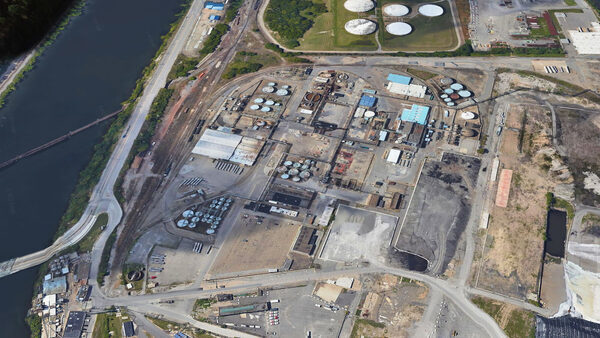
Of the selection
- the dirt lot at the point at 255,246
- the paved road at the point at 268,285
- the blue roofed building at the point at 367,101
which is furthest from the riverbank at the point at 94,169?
the blue roofed building at the point at 367,101

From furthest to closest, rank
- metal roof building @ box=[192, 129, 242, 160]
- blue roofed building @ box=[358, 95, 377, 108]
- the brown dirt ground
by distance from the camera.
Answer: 1. blue roofed building @ box=[358, 95, 377, 108]
2. metal roof building @ box=[192, 129, 242, 160]
3. the brown dirt ground

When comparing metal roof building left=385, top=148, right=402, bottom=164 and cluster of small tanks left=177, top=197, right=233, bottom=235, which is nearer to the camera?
cluster of small tanks left=177, top=197, right=233, bottom=235

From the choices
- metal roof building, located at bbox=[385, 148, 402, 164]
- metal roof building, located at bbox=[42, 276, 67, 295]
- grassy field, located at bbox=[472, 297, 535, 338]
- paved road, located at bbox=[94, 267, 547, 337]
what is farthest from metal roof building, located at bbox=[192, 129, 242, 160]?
grassy field, located at bbox=[472, 297, 535, 338]

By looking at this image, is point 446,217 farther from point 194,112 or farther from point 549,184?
point 194,112

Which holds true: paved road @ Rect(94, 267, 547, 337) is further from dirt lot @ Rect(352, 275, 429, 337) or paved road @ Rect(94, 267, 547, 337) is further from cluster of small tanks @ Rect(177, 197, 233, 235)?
cluster of small tanks @ Rect(177, 197, 233, 235)

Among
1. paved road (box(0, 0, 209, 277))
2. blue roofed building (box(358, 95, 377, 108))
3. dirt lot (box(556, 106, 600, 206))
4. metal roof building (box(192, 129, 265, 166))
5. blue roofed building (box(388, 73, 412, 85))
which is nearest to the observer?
paved road (box(0, 0, 209, 277))

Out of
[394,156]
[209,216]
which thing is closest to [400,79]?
[394,156]

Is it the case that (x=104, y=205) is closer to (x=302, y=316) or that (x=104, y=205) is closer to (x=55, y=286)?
Answer: (x=55, y=286)
